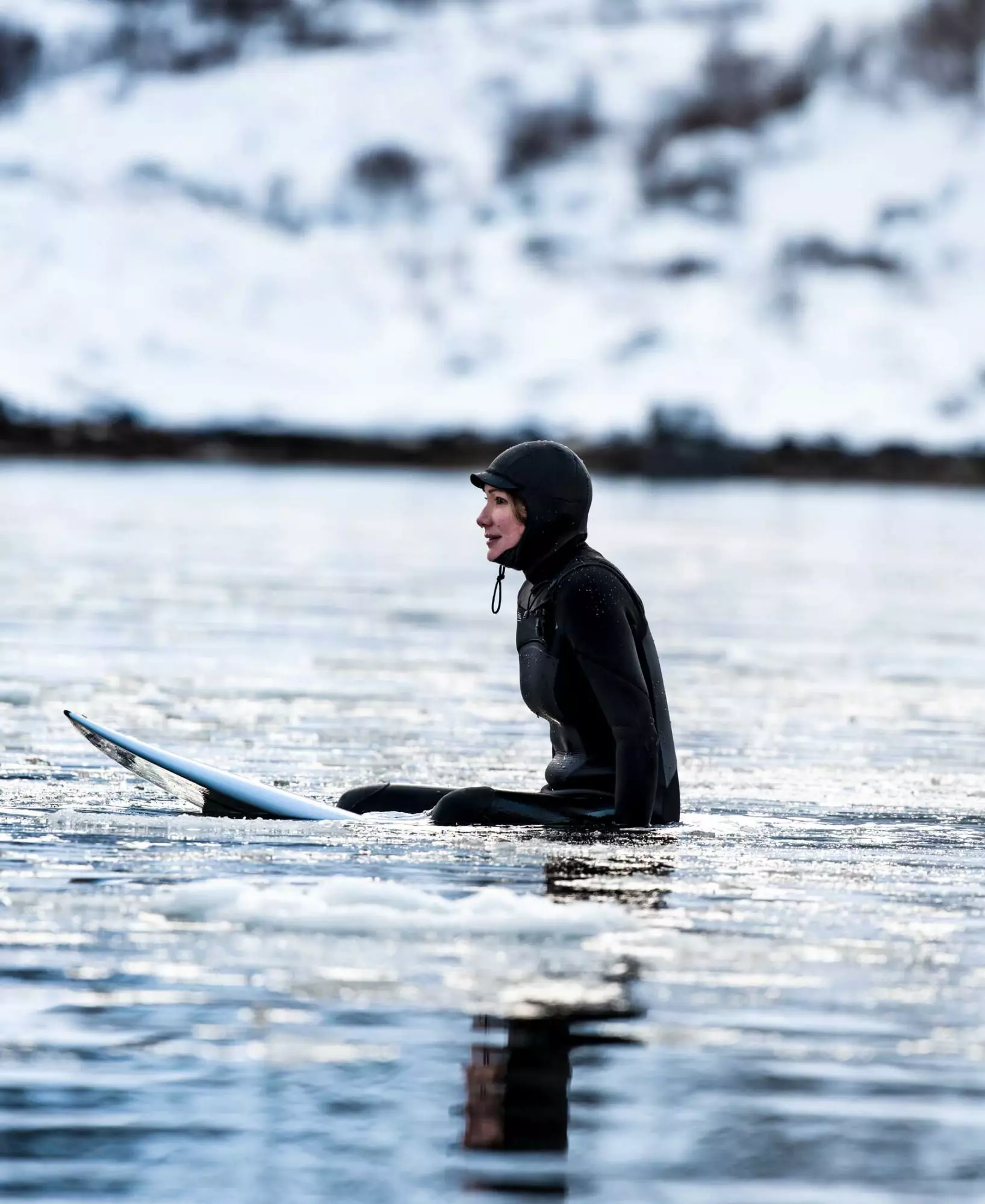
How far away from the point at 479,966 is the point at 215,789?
175 inches

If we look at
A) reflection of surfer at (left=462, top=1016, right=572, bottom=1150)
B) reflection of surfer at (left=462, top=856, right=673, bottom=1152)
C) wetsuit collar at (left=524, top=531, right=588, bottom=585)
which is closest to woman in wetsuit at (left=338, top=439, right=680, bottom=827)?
wetsuit collar at (left=524, top=531, right=588, bottom=585)

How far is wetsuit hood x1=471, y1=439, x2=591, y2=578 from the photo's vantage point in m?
13.3

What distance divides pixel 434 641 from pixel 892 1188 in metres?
24.8

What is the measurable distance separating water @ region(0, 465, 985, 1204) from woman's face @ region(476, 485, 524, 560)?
158 cm

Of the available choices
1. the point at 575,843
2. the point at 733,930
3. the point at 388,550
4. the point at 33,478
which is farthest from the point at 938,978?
the point at 33,478

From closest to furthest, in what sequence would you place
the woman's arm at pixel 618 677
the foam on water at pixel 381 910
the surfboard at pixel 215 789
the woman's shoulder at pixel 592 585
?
the foam on water at pixel 381 910
the woman's arm at pixel 618 677
the woman's shoulder at pixel 592 585
the surfboard at pixel 215 789

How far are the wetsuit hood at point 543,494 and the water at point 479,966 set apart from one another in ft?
5.07

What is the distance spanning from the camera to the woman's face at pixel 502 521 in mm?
13383

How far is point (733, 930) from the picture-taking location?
1108 cm

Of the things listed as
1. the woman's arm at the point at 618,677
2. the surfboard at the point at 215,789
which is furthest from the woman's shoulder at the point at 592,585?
the surfboard at the point at 215,789

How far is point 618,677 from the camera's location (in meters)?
13.0

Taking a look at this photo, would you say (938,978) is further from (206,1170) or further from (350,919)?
(206,1170)

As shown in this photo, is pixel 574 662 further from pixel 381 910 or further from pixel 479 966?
pixel 479 966

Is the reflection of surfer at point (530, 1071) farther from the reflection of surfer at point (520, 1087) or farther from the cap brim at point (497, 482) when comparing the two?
the cap brim at point (497, 482)
